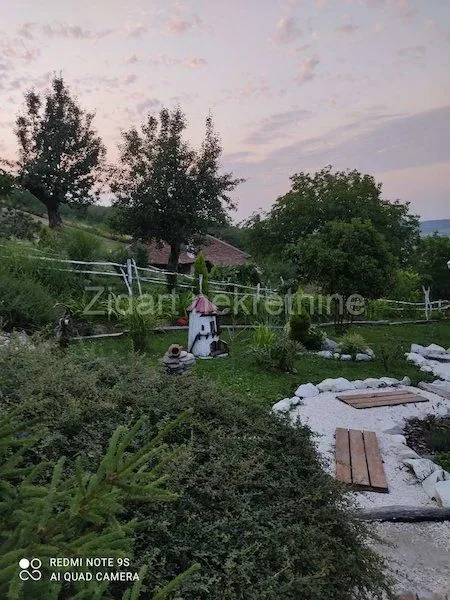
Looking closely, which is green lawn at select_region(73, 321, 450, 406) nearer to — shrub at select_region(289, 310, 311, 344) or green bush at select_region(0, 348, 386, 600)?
shrub at select_region(289, 310, 311, 344)

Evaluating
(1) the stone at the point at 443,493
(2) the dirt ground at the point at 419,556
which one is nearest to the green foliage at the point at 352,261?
(1) the stone at the point at 443,493

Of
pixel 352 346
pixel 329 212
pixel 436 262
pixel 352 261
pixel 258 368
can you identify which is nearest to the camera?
pixel 258 368

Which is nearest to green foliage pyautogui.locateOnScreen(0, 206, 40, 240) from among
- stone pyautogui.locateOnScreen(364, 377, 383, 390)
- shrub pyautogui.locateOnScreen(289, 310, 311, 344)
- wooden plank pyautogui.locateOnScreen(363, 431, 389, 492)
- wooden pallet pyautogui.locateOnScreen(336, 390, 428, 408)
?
shrub pyautogui.locateOnScreen(289, 310, 311, 344)

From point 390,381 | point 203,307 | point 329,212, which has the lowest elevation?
point 390,381

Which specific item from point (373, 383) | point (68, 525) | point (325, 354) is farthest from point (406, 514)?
point (325, 354)

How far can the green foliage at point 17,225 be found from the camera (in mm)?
17062

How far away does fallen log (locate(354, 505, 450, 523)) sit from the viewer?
3895 mm

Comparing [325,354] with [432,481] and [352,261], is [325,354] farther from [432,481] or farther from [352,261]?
[432,481]

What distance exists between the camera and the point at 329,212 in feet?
79.9

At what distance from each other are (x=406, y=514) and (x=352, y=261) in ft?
26.3

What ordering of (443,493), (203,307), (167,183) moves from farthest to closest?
(167,183)
(203,307)
(443,493)

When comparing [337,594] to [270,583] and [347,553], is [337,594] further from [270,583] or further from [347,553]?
[270,583]

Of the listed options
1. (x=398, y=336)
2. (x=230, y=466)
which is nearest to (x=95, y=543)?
(x=230, y=466)

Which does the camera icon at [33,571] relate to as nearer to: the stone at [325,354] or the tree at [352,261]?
the stone at [325,354]
